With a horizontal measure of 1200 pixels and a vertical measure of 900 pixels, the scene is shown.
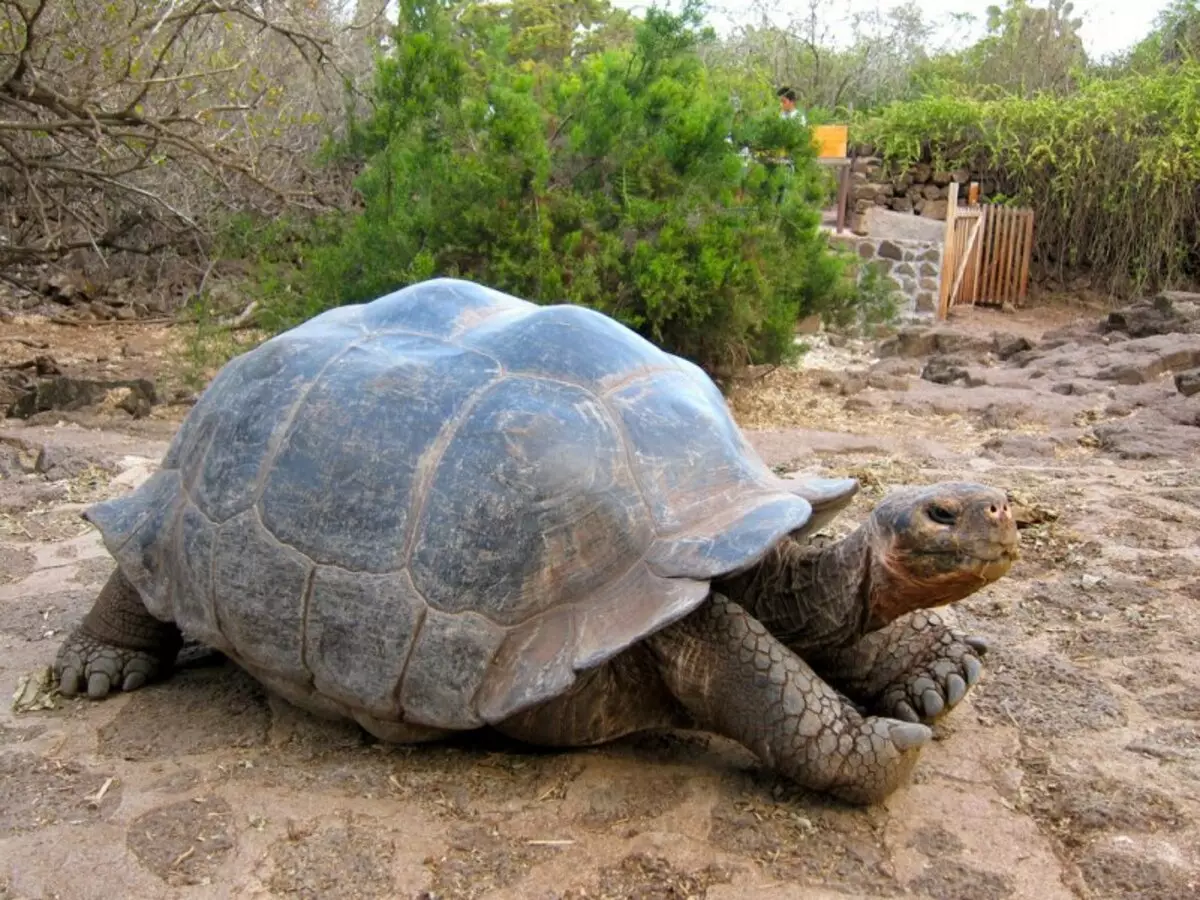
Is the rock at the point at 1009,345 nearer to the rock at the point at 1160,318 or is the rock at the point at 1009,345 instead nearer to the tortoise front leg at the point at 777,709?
the rock at the point at 1160,318

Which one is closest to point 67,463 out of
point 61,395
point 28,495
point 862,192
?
point 28,495

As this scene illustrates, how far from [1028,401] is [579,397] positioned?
4.71 meters

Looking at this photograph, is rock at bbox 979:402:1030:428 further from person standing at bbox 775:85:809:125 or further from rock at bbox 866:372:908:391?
person standing at bbox 775:85:809:125

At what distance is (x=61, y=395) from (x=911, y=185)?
9992 mm

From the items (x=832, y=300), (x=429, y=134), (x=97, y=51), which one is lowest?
(x=832, y=300)

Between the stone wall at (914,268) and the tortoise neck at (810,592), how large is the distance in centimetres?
901

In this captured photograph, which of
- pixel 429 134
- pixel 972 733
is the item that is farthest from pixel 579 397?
pixel 429 134

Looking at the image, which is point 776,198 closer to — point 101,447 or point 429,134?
point 429,134

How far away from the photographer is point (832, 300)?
6984mm

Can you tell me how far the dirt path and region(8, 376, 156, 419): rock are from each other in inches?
107

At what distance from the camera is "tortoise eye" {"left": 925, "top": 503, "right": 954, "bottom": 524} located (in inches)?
73.0

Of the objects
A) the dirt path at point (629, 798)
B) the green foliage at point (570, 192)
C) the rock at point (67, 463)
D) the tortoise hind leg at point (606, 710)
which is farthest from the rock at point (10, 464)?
the tortoise hind leg at point (606, 710)

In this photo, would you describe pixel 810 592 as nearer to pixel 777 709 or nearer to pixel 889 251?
pixel 777 709

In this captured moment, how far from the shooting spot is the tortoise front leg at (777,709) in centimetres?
188
